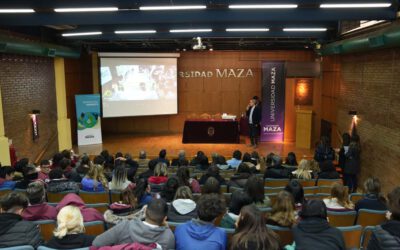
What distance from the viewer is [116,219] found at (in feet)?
12.2

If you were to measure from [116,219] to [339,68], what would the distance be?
943cm

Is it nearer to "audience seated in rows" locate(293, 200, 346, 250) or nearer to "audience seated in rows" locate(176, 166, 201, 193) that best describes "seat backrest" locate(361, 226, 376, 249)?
"audience seated in rows" locate(293, 200, 346, 250)

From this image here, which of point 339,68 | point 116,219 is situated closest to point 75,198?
point 116,219

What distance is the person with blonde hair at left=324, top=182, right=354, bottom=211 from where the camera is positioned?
14.5 ft

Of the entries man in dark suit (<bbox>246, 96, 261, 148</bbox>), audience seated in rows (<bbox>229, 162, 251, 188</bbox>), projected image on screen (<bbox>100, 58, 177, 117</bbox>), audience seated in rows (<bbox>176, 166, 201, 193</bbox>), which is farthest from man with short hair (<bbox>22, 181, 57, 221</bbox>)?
projected image on screen (<bbox>100, 58, 177, 117</bbox>)

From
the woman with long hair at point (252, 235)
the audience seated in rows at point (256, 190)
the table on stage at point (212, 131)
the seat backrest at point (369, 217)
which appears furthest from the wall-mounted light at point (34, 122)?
the woman with long hair at point (252, 235)

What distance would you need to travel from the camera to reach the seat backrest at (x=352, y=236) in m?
3.64

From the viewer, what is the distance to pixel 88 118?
13789mm

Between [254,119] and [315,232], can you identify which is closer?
[315,232]

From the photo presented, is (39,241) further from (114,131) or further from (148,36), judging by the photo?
(114,131)

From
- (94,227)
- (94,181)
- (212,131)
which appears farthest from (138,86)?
(94,227)

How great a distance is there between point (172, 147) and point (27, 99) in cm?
489

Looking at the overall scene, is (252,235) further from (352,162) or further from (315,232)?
(352,162)

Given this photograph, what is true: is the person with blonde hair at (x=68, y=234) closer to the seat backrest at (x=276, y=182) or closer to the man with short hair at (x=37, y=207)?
the man with short hair at (x=37, y=207)
